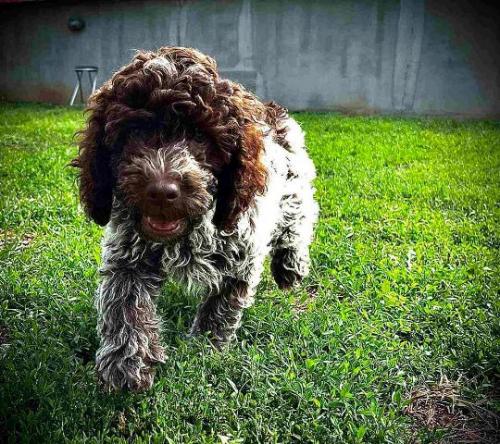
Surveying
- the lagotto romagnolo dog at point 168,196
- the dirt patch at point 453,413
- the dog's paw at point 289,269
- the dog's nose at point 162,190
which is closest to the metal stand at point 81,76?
the dog's paw at point 289,269

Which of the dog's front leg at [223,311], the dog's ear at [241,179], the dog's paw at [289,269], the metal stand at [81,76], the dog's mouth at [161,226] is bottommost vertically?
the metal stand at [81,76]

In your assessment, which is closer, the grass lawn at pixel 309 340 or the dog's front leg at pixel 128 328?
the grass lawn at pixel 309 340

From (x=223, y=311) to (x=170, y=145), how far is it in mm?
1016

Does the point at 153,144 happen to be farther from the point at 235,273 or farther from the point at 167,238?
the point at 235,273

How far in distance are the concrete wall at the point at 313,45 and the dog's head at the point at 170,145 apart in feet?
28.4

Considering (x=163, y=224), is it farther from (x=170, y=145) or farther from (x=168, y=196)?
(x=170, y=145)

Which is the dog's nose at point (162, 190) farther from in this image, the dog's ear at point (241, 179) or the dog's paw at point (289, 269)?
the dog's paw at point (289, 269)

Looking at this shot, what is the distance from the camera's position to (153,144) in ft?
8.11

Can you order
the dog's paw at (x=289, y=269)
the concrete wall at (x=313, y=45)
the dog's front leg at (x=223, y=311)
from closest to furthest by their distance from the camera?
1. the dog's front leg at (x=223, y=311)
2. the dog's paw at (x=289, y=269)
3. the concrete wall at (x=313, y=45)

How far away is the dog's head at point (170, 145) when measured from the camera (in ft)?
7.92

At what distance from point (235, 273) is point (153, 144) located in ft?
2.96

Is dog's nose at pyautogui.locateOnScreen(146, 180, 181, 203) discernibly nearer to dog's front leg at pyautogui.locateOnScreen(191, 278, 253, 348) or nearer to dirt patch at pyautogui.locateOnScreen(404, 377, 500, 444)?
dog's front leg at pyautogui.locateOnScreen(191, 278, 253, 348)

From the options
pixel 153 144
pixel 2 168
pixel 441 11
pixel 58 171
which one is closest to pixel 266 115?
pixel 153 144

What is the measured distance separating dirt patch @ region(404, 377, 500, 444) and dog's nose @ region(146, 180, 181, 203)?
4.43ft
